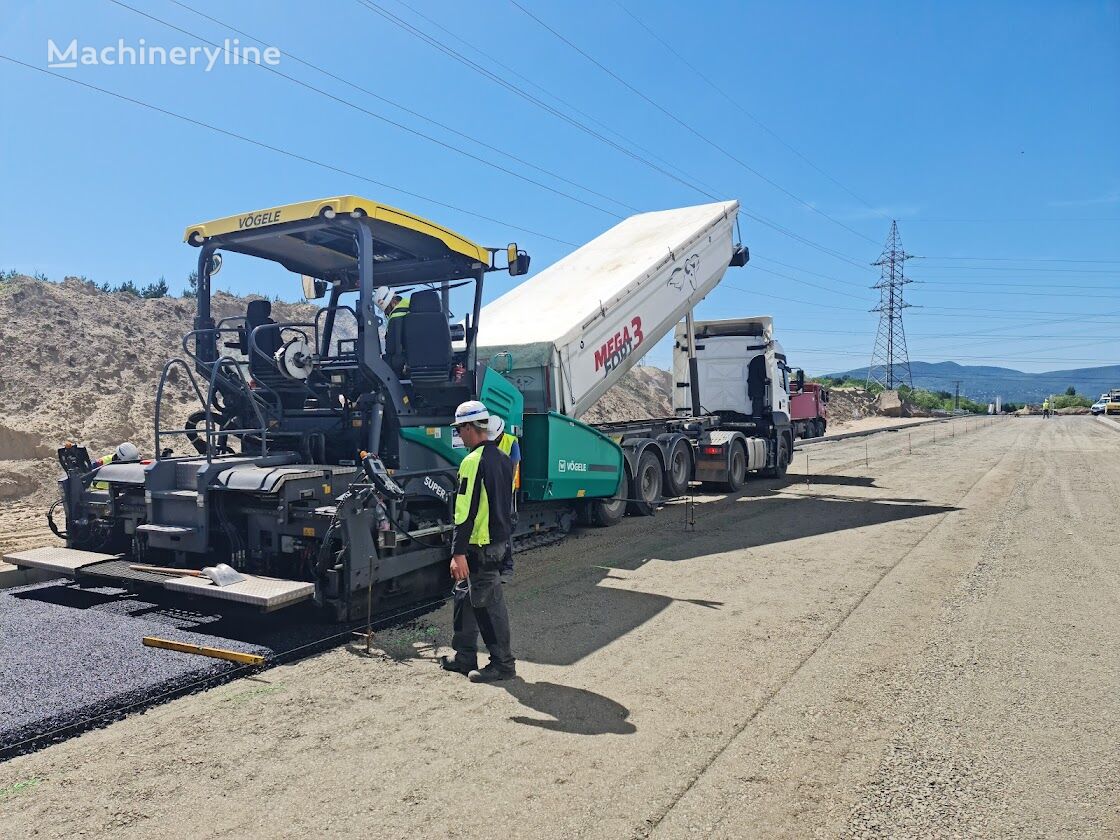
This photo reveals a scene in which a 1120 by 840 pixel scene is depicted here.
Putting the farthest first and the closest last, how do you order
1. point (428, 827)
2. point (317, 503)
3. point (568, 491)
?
point (568, 491), point (317, 503), point (428, 827)

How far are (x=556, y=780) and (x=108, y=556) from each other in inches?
185

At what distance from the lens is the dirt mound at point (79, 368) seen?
42.9 ft

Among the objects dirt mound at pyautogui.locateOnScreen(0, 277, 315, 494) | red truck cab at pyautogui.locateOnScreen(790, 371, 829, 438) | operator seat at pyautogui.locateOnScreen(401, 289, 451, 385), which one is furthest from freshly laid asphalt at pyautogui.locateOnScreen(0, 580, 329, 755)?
red truck cab at pyautogui.locateOnScreen(790, 371, 829, 438)

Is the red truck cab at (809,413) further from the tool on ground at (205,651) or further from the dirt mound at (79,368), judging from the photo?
the tool on ground at (205,651)

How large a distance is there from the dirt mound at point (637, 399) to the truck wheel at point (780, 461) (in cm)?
1447

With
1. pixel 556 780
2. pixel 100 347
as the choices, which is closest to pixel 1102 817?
pixel 556 780

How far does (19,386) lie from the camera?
1375 centimetres

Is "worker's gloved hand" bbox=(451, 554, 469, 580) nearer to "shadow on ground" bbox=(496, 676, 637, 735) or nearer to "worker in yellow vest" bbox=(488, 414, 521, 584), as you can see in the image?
"worker in yellow vest" bbox=(488, 414, 521, 584)

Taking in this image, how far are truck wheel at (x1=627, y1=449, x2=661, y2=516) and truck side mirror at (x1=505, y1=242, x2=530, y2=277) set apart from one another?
14.3 ft

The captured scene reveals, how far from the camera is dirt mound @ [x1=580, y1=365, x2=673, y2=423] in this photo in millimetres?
32750

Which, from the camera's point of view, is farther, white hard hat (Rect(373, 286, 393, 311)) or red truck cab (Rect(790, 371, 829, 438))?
red truck cab (Rect(790, 371, 829, 438))

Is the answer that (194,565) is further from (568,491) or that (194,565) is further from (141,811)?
(568,491)

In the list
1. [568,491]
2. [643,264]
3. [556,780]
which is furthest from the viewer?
[643,264]

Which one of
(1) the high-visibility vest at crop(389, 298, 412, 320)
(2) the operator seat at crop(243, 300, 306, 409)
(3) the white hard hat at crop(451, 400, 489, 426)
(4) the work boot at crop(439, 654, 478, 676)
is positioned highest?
(1) the high-visibility vest at crop(389, 298, 412, 320)
